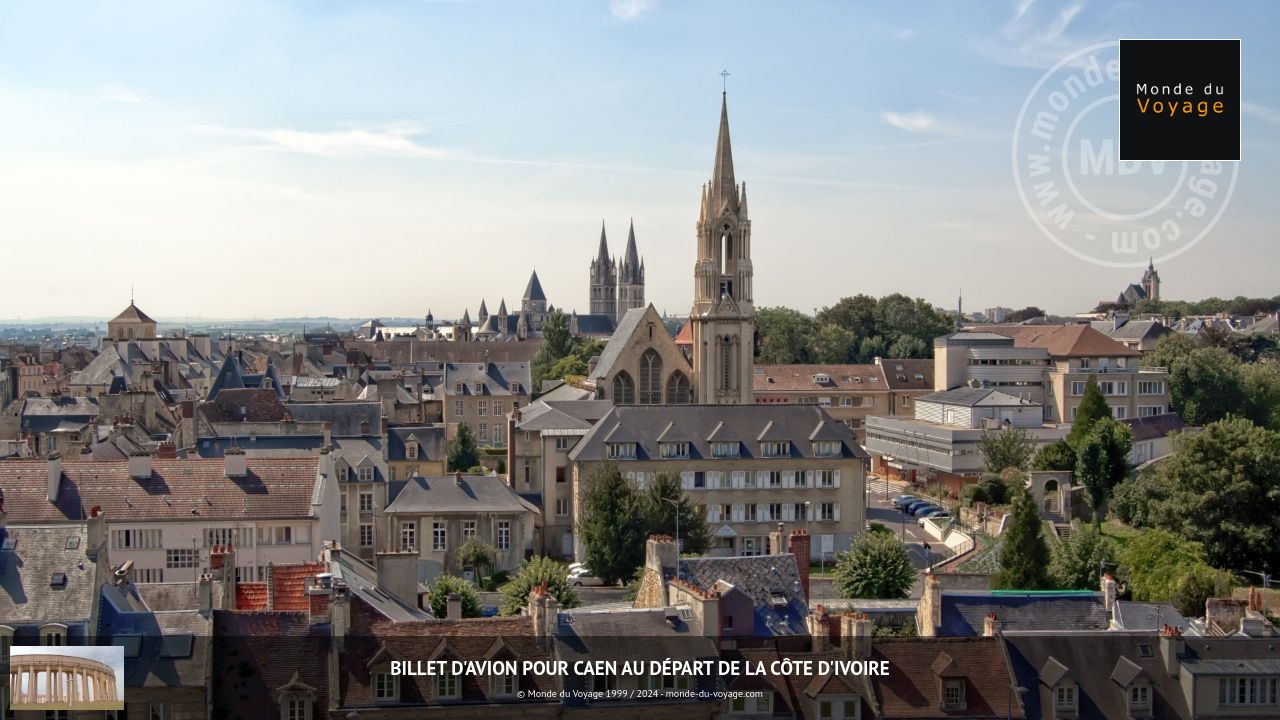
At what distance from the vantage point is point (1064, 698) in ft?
91.0

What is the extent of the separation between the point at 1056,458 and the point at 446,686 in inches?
1935

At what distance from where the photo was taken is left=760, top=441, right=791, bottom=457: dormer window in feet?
196

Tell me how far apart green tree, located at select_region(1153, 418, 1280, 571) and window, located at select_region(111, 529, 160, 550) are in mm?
37390

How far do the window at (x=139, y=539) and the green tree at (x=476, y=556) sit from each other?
14265 mm

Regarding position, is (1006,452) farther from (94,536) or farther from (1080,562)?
(94,536)

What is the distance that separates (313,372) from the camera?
119 metres

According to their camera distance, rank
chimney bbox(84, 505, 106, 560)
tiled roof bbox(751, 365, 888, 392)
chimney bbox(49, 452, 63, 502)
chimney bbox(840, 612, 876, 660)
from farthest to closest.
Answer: tiled roof bbox(751, 365, 888, 392)
chimney bbox(49, 452, 63, 502)
chimney bbox(840, 612, 876, 660)
chimney bbox(84, 505, 106, 560)

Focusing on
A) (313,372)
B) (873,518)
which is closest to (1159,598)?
(873,518)

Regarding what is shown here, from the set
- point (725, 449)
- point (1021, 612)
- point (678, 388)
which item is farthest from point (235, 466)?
point (678, 388)

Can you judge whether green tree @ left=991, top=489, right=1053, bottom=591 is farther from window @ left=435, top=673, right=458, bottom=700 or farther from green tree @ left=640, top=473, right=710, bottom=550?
window @ left=435, top=673, right=458, bottom=700

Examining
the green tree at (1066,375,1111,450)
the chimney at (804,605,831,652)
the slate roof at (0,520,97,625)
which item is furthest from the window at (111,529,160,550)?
the green tree at (1066,375,1111,450)

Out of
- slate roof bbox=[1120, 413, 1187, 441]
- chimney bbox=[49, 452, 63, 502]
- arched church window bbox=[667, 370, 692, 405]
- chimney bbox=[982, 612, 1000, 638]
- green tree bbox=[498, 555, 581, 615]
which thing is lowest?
green tree bbox=[498, 555, 581, 615]

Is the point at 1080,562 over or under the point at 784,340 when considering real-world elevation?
under

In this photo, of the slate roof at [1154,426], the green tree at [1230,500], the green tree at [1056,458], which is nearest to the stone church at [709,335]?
the green tree at [1056,458]
